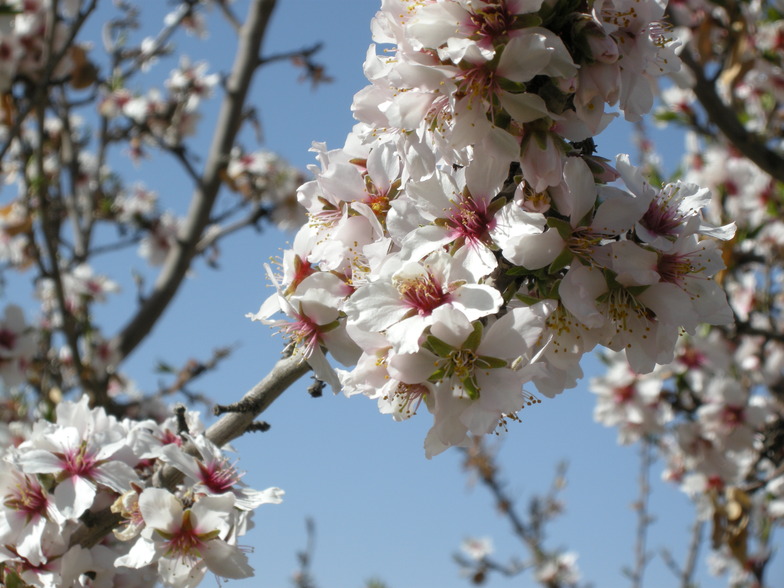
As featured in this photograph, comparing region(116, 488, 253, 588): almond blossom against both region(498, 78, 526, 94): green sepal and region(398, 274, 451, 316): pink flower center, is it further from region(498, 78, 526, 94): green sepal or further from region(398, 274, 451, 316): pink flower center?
region(498, 78, 526, 94): green sepal

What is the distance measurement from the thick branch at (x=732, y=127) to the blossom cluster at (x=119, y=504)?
8.89ft

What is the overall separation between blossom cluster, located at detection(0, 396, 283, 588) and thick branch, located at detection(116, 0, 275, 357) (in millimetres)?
2861

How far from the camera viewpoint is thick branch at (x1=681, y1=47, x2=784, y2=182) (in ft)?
10.6

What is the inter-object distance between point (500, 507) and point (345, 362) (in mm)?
5979

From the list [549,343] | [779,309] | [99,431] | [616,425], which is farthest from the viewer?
[779,309]

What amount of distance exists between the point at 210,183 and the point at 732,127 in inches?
121

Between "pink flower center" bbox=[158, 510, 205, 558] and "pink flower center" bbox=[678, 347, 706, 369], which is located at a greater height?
"pink flower center" bbox=[678, 347, 706, 369]

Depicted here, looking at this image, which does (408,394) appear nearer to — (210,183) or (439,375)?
(439,375)

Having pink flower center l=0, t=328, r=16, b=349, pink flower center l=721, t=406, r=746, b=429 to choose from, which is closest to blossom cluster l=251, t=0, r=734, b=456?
pink flower center l=0, t=328, r=16, b=349

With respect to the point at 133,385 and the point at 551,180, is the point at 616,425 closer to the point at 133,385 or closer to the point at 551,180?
the point at 551,180

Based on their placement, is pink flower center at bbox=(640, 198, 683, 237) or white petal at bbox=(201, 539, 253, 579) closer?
pink flower center at bbox=(640, 198, 683, 237)

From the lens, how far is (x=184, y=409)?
5.41 feet

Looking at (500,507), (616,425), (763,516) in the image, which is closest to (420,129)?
(616,425)

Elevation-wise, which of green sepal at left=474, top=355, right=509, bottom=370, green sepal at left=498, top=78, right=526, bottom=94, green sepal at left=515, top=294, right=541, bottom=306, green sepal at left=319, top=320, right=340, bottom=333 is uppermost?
green sepal at left=498, top=78, right=526, bottom=94
